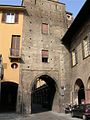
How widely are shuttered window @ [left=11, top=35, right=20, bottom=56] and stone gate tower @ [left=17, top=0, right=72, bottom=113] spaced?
0.66 metres

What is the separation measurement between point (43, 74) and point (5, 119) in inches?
325

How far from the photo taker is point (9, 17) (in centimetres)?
2539

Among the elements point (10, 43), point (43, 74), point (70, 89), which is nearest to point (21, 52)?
point (10, 43)

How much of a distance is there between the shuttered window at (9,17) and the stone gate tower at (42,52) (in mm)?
1195

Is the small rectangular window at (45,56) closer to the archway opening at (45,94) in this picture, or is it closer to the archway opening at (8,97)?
the archway opening at (45,94)

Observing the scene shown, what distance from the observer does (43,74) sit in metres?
24.7

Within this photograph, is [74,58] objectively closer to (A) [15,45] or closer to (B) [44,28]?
(B) [44,28]

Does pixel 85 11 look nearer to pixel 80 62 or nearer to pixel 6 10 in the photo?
pixel 80 62

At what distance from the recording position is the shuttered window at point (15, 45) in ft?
78.7

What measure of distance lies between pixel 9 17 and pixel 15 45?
3.60 meters

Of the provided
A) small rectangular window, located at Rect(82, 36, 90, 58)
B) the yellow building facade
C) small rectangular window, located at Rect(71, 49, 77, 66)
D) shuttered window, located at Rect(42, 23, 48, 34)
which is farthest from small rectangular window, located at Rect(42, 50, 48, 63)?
small rectangular window, located at Rect(82, 36, 90, 58)

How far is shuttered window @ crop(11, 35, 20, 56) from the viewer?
78.7 ft

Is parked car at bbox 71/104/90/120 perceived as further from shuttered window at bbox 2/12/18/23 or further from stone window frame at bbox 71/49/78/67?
shuttered window at bbox 2/12/18/23

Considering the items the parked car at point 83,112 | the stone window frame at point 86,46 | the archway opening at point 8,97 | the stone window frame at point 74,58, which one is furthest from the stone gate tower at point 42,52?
the parked car at point 83,112
